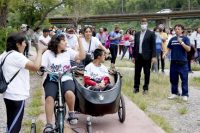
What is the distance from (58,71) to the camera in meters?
5.90

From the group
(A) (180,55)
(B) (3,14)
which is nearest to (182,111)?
(A) (180,55)

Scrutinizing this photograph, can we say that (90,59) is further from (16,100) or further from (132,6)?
(132,6)

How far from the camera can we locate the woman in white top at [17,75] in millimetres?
4816

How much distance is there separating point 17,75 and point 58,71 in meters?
1.07

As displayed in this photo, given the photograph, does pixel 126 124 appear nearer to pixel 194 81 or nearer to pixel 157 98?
pixel 157 98

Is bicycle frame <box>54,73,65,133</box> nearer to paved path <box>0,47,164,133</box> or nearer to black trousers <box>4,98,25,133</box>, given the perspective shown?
black trousers <box>4,98,25,133</box>

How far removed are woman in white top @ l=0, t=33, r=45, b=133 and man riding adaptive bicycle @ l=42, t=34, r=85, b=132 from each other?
0.71 metres

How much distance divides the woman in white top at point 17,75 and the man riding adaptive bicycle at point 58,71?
71cm

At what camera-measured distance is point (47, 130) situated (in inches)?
208

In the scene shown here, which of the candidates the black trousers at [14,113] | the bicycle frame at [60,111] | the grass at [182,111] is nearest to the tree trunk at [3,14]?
the grass at [182,111]

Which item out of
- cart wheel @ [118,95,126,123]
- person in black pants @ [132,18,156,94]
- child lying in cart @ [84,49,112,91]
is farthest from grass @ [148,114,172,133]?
person in black pants @ [132,18,156,94]

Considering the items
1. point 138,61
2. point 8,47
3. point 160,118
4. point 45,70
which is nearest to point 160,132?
point 160,118

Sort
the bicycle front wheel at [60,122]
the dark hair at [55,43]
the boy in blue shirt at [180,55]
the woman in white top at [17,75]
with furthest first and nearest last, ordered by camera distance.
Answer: the boy in blue shirt at [180,55] → the dark hair at [55,43] → the bicycle front wheel at [60,122] → the woman in white top at [17,75]

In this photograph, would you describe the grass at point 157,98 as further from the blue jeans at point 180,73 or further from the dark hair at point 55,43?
the dark hair at point 55,43
